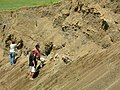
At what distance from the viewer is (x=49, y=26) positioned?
17875 mm

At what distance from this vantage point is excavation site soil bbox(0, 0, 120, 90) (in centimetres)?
1330

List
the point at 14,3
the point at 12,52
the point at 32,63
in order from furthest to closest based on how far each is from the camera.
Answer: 1. the point at 14,3
2. the point at 12,52
3. the point at 32,63

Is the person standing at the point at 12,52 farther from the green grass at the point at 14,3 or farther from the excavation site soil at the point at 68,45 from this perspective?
the green grass at the point at 14,3

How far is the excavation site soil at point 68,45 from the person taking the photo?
43.6ft

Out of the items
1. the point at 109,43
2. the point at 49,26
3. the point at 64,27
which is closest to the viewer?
the point at 109,43

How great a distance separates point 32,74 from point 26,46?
2.94 m

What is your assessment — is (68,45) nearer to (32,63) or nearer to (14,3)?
(32,63)

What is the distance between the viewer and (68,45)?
16.0 metres

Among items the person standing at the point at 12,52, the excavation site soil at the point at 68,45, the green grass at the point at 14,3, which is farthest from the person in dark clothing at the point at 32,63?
the green grass at the point at 14,3

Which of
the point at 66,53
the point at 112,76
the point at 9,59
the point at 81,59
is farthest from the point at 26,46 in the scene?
the point at 112,76

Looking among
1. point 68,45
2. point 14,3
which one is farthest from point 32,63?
point 14,3

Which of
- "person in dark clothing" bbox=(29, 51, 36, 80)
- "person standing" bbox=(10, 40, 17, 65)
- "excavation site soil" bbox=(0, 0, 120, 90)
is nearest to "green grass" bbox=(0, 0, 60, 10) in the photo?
"excavation site soil" bbox=(0, 0, 120, 90)

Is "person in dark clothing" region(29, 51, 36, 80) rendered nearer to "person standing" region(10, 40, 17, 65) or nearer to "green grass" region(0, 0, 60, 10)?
"person standing" region(10, 40, 17, 65)

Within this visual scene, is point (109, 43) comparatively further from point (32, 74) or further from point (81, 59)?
point (32, 74)
